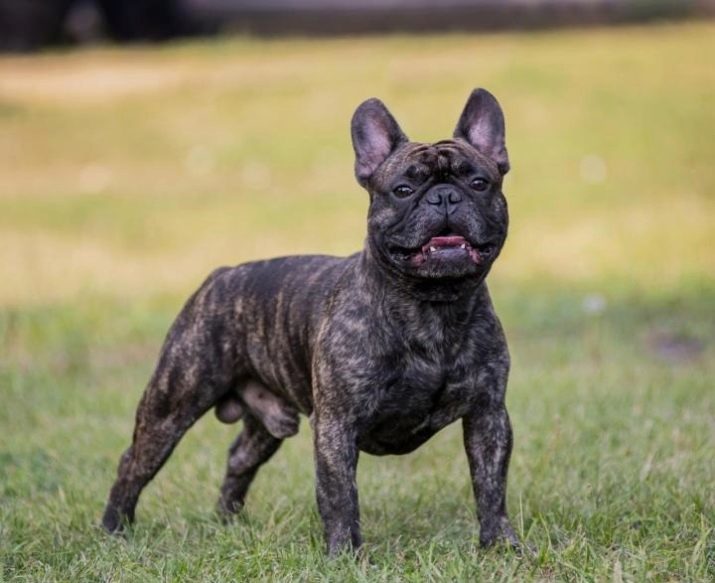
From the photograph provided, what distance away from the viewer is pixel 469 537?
236 inches

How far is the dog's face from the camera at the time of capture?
5.48 m

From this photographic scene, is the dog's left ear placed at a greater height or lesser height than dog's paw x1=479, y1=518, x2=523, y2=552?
greater

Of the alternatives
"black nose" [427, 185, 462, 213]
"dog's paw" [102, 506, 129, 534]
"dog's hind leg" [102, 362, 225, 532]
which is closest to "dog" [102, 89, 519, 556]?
"black nose" [427, 185, 462, 213]

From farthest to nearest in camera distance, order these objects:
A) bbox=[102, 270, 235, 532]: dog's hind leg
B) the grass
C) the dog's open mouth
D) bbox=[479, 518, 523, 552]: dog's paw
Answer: bbox=[102, 270, 235, 532]: dog's hind leg → the grass → bbox=[479, 518, 523, 552]: dog's paw → the dog's open mouth

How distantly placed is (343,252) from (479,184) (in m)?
8.57

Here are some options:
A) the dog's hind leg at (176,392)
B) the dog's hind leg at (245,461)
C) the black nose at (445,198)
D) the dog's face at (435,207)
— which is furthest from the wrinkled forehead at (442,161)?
the dog's hind leg at (245,461)

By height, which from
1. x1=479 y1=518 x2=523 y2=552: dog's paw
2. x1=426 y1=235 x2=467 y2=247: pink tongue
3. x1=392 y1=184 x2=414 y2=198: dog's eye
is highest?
x1=392 y1=184 x2=414 y2=198: dog's eye

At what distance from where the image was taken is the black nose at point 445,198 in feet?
18.1

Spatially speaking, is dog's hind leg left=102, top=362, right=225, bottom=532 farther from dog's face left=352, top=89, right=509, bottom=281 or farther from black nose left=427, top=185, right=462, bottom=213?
black nose left=427, top=185, right=462, bottom=213

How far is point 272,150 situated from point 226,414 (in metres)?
A: 13.1

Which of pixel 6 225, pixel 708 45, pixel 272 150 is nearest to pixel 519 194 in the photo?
pixel 272 150

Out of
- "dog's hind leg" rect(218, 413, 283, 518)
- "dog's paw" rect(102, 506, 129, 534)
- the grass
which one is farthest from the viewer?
"dog's hind leg" rect(218, 413, 283, 518)

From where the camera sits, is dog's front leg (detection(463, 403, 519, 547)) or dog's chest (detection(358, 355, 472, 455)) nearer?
dog's chest (detection(358, 355, 472, 455))

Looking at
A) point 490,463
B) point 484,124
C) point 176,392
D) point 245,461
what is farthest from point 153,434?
point 484,124
